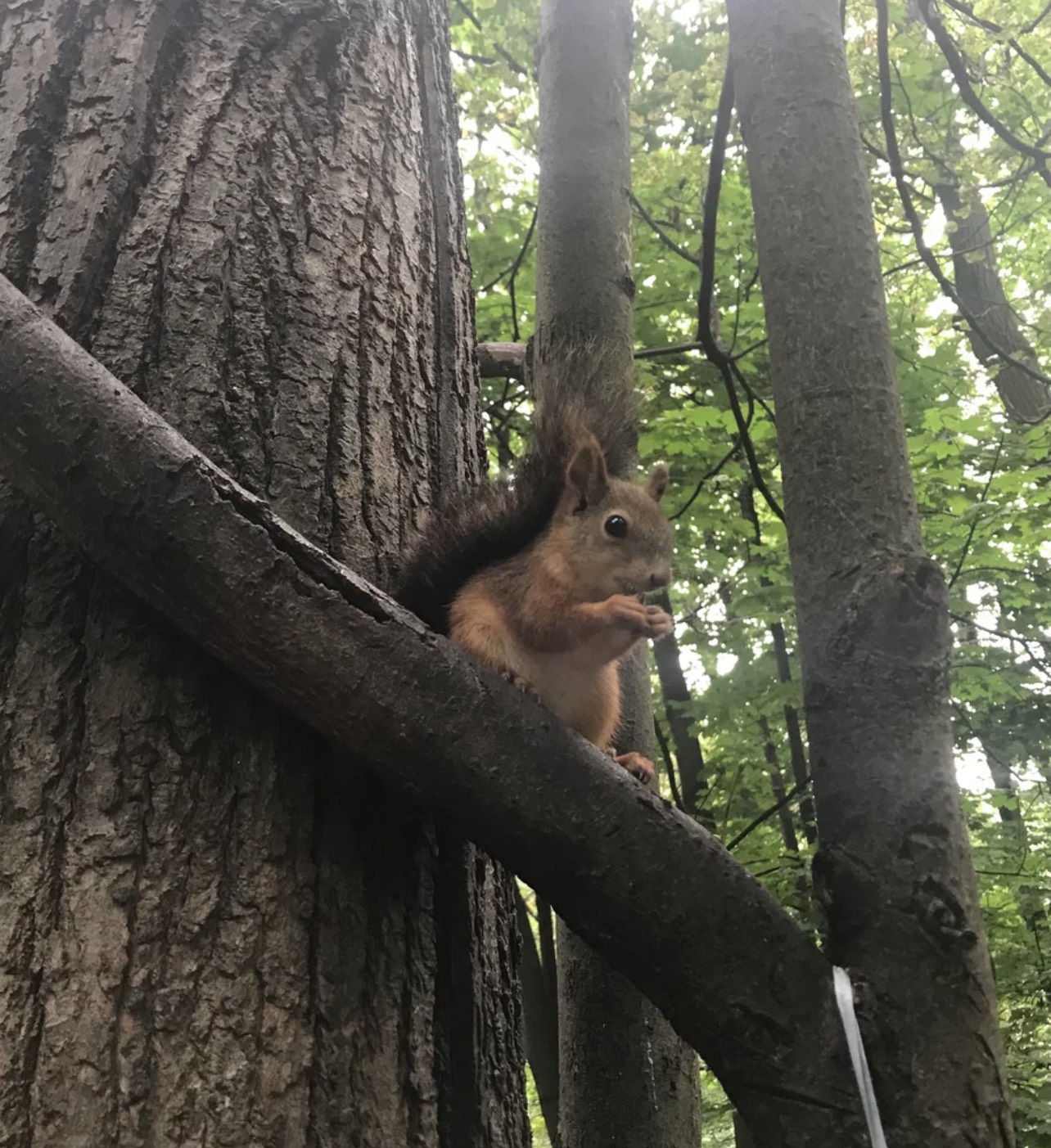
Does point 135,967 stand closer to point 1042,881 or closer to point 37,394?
point 37,394

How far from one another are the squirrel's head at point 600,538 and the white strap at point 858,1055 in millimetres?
858

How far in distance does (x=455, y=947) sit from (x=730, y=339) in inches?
175

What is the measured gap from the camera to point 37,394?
3.53 ft

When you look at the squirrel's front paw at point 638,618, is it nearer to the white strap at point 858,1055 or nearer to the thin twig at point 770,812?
the white strap at point 858,1055

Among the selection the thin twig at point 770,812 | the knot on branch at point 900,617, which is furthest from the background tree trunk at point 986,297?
Answer: the knot on branch at point 900,617

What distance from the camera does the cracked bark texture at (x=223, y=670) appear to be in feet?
3.43

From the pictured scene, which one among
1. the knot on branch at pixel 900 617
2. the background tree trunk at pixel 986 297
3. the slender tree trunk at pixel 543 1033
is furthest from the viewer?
the slender tree trunk at pixel 543 1033

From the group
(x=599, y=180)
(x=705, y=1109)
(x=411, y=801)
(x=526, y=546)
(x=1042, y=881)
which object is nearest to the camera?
(x=411, y=801)

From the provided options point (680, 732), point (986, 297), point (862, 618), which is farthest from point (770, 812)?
point (986, 297)

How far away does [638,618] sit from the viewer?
1.63 m

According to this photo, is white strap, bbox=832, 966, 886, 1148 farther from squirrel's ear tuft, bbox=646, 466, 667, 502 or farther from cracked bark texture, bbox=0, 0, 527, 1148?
squirrel's ear tuft, bbox=646, 466, 667, 502

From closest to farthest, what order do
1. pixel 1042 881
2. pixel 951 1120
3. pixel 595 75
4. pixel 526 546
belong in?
pixel 951 1120, pixel 526 546, pixel 595 75, pixel 1042 881

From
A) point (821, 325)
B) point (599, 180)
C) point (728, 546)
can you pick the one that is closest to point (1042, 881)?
point (728, 546)

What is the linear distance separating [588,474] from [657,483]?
0.36 metres
